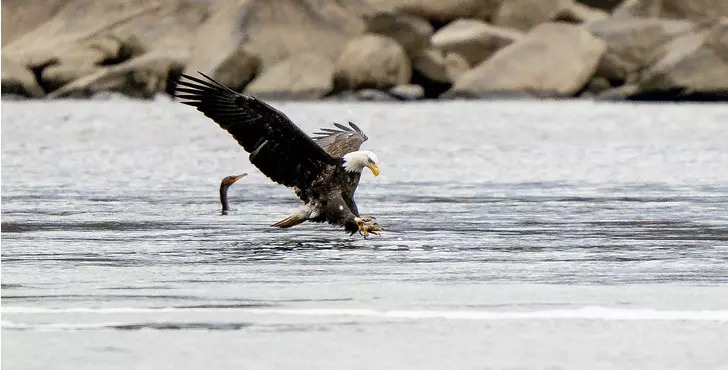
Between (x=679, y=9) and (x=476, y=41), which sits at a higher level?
(x=679, y=9)

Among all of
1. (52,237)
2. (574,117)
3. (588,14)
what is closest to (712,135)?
(574,117)

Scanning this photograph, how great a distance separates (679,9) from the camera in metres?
66.8

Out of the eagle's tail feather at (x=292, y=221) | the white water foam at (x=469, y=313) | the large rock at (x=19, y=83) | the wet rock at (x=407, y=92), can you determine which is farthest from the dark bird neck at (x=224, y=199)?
the large rock at (x=19, y=83)

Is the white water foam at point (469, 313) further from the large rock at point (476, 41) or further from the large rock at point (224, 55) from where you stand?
the large rock at point (476, 41)

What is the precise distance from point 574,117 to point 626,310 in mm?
30254

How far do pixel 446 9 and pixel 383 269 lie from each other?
55.1m

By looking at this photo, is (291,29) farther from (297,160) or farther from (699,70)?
(297,160)

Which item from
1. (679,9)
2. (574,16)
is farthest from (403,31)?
(679,9)

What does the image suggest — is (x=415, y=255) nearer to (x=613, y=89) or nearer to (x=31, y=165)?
(x=31, y=165)

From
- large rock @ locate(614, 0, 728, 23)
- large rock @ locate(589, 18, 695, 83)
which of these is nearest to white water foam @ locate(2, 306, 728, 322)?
large rock @ locate(589, 18, 695, 83)

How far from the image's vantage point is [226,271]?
9.18 meters

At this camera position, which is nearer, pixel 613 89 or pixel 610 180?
pixel 610 180

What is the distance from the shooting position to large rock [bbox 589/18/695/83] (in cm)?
5750

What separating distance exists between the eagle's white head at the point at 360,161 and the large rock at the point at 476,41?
48.2 m
